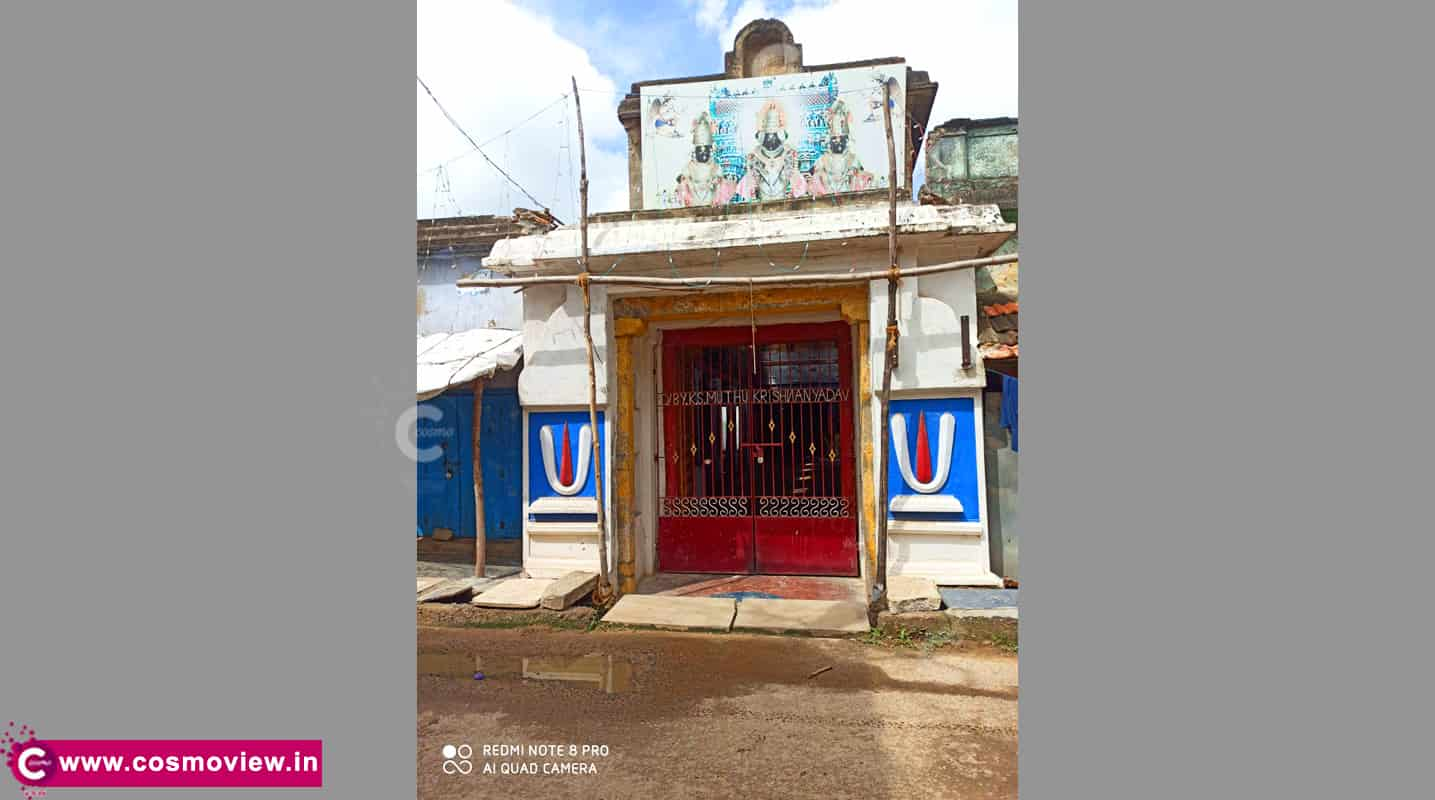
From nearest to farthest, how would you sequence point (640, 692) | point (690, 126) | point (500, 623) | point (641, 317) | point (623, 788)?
1. point (623, 788)
2. point (640, 692)
3. point (500, 623)
4. point (641, 317)
5. point (690, 126)

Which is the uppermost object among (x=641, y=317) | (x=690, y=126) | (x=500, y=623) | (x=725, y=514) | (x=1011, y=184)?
(x=690, y=126)

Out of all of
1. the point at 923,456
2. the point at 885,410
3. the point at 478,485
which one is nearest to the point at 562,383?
the point at 478,485

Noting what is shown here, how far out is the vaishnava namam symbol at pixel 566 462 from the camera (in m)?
6.07

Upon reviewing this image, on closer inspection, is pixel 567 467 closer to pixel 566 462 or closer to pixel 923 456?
pixel 566 462

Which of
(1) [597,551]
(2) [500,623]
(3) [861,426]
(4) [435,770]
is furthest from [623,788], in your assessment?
(3) [861,426]

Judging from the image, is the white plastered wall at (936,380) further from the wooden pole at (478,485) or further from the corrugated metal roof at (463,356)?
the wooden pole at (478,485)

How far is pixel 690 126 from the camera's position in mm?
8180

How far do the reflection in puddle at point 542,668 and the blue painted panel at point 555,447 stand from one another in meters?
1.83

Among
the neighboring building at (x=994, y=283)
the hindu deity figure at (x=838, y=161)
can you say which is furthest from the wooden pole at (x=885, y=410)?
the hindu deity figure at (x=838, y=161)

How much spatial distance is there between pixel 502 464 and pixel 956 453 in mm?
4544

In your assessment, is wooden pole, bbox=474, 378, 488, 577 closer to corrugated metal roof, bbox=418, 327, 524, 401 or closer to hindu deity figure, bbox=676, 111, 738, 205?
corrugated metal roof, bbox=418, 327, 524, 401

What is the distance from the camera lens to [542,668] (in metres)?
4.28

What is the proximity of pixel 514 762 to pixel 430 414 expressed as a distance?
5013 mm

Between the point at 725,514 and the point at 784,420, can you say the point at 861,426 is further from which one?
the point at 725,514
